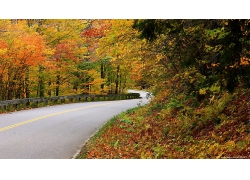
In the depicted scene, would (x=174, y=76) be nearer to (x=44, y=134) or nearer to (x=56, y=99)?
(x=44, y=134)

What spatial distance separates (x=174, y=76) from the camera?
968 cm

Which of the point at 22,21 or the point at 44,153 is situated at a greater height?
the point at 22,21

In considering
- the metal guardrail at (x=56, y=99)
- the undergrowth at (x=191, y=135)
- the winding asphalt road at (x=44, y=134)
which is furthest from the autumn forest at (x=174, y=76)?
the metal guardrail at (x=56, y=99)

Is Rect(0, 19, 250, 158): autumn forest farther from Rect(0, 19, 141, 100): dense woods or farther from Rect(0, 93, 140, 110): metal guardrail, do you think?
Rect(0, 93, 140, 110): metal guardrail

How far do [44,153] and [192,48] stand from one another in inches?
196

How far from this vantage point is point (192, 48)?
7.94m

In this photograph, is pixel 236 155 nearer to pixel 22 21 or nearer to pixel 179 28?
pixel 179 28

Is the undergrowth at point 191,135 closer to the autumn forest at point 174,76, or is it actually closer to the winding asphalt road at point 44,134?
the autumn forest at point 174,76

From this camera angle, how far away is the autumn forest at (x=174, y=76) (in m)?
6.12

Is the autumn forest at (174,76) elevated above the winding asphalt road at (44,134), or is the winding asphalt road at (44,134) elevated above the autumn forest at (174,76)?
the autumn forest at (174,76)

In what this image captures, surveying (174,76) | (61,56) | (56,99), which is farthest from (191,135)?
(61,56)

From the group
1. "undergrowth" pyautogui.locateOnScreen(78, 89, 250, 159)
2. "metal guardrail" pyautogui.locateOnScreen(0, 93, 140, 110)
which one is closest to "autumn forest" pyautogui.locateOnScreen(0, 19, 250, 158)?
"undergrowth" pyautogui.locateOnScreen(78, 89, 250, 159)
